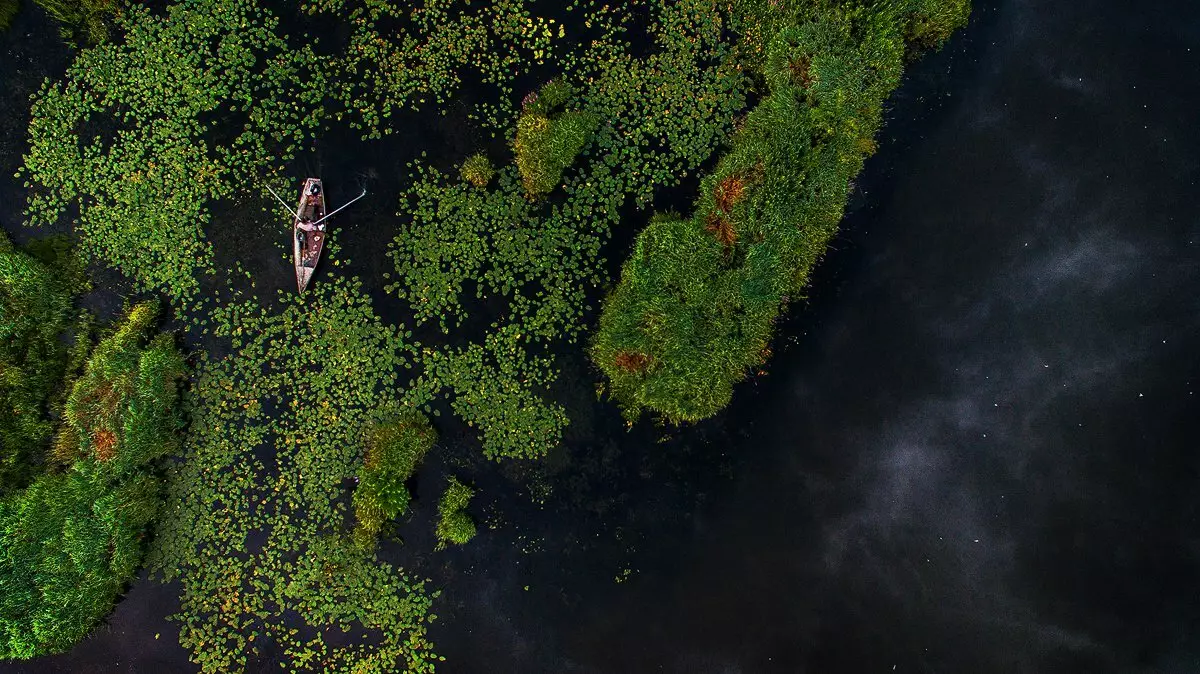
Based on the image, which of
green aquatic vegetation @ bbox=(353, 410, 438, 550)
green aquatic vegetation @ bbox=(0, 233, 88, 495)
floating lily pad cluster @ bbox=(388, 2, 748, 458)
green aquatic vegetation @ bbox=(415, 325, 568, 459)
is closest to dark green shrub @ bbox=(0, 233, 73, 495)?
green aquatic vegetation @ bbox=(0, 233, 88, 495)

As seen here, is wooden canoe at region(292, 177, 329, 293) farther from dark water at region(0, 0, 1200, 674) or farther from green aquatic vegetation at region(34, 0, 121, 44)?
dark water at region(0, 0, 1200, 674)

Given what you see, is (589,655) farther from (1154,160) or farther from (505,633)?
(1154,160)

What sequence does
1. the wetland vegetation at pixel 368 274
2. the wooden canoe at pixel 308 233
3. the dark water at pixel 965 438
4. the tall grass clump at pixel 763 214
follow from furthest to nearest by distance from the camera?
the dark water at pixel 965 438 → the wooden canoe at pixel 308 233 → the wetland vegetation at pixel 368 274 → the tall grass clump at pixel 763 214

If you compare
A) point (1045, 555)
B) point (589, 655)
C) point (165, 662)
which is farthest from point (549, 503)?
point (1045, 555)

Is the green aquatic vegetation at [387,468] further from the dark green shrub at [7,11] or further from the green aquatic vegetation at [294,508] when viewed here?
the dark green shrub at [7,11]

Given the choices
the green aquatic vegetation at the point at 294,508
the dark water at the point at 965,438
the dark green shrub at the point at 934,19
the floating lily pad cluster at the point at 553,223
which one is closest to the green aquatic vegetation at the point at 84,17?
the dark water at the point at 965,438
